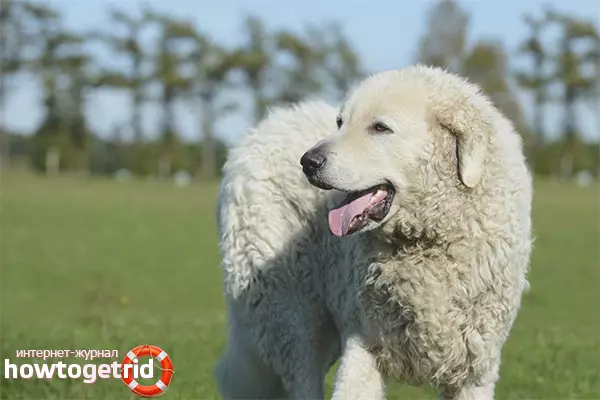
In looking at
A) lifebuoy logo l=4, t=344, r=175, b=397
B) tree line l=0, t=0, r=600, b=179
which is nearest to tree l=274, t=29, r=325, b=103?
tree line l=0, t=0, r=600, b=179

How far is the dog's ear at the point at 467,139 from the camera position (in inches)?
174

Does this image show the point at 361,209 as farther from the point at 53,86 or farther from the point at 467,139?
the point at 53,86

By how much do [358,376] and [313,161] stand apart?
104 centimetres

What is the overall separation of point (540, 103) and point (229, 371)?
53.0 m

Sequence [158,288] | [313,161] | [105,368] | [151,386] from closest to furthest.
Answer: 1. [313,161]
2. [151,386]
3. [105,368]
4. [158,288]

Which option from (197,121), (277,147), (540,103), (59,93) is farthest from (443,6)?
(277,147)

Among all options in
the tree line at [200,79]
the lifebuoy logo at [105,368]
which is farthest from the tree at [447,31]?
the lifebuoy logo at [105,368]

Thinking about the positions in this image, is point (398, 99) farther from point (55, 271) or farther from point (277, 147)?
→ point (55, 271)

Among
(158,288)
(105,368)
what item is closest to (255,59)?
(158,288)

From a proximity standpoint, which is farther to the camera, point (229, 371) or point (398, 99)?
point (229, 371)

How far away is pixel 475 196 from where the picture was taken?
454 cm

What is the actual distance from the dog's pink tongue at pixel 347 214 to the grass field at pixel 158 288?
2.15 metres

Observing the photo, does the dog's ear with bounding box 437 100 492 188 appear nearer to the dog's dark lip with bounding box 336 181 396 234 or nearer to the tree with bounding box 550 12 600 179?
the dog's dark lip with bounding box 336 181 396 234

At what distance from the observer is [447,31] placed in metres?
54.3
